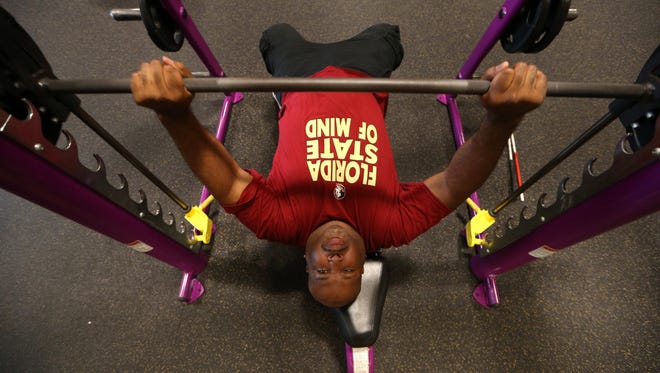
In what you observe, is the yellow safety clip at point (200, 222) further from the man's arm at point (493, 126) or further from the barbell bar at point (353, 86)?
the man's arm at point (493, 126)

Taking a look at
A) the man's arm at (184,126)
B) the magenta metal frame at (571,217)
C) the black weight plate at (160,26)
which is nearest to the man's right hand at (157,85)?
the man's arm at (184,126)

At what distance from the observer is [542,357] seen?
1.32m

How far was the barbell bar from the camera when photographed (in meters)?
0.75

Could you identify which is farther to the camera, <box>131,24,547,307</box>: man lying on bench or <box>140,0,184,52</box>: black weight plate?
<box>140,0,184,52</box>: black weight plate

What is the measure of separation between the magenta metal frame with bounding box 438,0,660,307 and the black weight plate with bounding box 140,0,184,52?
1.15 meters

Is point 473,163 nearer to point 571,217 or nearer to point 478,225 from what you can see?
point 571,217

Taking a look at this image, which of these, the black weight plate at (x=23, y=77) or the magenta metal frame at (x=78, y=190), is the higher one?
the black weight plate at (x=23, y=77)

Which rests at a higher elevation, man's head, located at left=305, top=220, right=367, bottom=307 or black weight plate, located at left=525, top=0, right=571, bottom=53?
black weight plate, located at left=525, top=0, right=571, bottom=53

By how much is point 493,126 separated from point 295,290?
96 cm

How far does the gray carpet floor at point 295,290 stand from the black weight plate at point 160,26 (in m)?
0.55

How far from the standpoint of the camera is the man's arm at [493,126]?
0.72m

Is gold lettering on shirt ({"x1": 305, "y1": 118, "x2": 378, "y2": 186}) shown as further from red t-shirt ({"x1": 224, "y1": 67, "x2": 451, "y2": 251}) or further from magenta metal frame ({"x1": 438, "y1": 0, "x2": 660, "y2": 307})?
magenta metal frame ({"x1": 438, "y1": 0, "x2": 660, "y2": 307})

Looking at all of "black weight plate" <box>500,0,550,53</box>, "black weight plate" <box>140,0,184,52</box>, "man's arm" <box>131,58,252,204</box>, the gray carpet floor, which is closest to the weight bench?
the gray carpet floor

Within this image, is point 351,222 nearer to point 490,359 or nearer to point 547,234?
point 547,234
